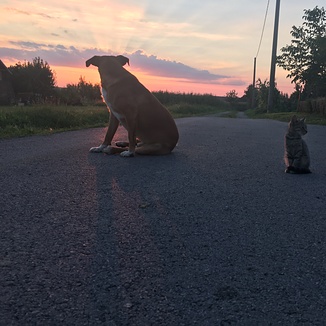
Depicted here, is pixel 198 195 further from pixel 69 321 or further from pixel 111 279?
pixel 69 321

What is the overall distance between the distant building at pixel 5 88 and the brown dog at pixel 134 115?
Answer: 118ft

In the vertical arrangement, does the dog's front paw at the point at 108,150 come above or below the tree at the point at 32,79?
below

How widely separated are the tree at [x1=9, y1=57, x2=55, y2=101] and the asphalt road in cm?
4215

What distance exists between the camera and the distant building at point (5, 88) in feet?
126

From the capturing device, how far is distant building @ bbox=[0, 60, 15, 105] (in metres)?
38.3

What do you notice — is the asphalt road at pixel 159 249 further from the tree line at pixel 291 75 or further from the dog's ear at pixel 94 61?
the tree line at pixel 291 75

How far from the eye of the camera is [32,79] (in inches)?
1718

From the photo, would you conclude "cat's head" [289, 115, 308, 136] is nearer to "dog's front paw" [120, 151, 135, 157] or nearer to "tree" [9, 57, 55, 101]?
"dog's front paw" [120, 151, 135, 157]

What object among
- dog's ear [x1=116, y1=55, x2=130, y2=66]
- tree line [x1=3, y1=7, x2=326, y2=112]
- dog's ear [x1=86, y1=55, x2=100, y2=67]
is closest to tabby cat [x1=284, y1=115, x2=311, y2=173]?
dog's ear [x1=116, y1=55, x2=130, y2=66]

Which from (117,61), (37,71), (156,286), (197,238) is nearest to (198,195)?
(197,238)

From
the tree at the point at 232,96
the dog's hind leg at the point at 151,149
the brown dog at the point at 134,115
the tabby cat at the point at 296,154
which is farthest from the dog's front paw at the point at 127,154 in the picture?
the tree at the point at 232,96

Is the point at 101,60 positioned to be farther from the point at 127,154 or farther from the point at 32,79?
the point at 32,79

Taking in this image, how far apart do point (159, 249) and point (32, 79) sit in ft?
149

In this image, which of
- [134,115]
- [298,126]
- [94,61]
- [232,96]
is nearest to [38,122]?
[94,61]
